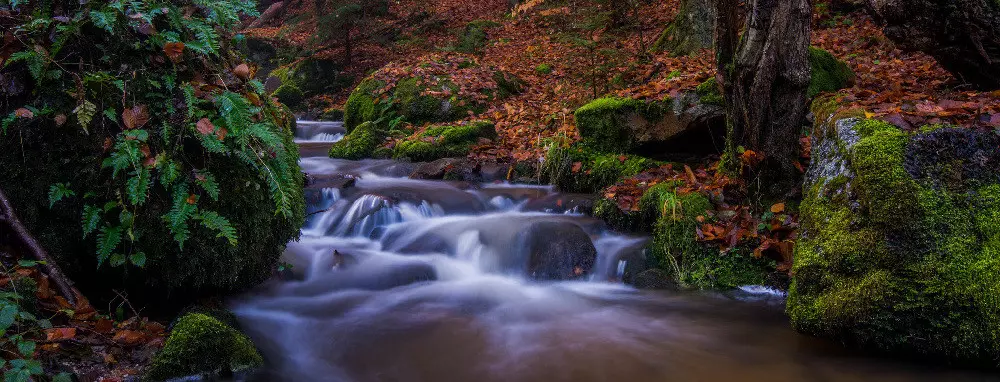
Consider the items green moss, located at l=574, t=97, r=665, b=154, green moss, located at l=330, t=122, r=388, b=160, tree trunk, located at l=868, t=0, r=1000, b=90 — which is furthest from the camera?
green moss, located at l=330, t=122, r=388, b=160

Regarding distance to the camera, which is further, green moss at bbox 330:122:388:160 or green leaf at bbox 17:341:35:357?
green moss at bbox 330:122:388:160

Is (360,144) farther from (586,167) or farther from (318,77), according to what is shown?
(318,77)

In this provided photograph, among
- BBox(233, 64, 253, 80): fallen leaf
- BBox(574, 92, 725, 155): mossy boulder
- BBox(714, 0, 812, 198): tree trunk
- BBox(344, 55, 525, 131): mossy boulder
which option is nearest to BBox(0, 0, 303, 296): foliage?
BBox(233, 64, 253, 80): fallen leaf

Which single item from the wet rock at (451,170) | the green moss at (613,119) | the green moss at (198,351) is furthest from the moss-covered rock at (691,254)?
the green moss at (198,351)

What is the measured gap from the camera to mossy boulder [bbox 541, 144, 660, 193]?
728 centimetres

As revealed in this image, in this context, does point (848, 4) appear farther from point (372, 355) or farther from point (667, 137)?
point (372, 355)

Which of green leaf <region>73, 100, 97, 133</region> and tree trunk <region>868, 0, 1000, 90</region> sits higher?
tree trunk <region>868, 0, 1000, 90</region>

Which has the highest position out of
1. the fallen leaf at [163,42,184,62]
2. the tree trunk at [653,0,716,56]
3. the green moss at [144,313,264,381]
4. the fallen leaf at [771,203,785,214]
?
the tree trunk at [653,0,716,56]

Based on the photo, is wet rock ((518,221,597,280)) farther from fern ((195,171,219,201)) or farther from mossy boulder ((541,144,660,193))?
fern ((195,171,219,201))

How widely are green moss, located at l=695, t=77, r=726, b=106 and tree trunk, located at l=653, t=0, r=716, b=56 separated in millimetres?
3976

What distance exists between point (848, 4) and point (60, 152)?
13.5 meters

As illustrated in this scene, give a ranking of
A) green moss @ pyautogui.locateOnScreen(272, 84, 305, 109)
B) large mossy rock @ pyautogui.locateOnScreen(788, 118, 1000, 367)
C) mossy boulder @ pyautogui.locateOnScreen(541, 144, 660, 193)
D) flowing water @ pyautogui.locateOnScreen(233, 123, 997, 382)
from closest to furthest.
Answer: large mossy rock @ pyautogui.locateOnScreen(788, 118, 1000, 367)
flowing water @ pyautogui.locateOnScreen(233, 123, 997, 382)
mossy boulder @ pyautogui.locateOnScreen(541, 144, 660, 193)
green moss @ pyautogui.locateOnScreen(272, 84, 305, 109)

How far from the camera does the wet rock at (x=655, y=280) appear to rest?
17.7 ft

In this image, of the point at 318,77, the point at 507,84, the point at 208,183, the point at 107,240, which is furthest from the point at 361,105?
the point at 107,240
